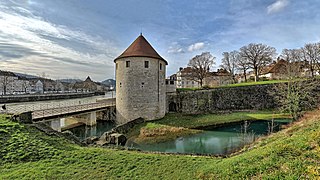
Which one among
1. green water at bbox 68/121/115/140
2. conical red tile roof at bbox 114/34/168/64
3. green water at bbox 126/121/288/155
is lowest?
green water at bbox 126/121/288/155

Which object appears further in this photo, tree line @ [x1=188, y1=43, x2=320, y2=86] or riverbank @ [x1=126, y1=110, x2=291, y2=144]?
tree line @ [x1=188, y1=43, x2=320, y2=86]

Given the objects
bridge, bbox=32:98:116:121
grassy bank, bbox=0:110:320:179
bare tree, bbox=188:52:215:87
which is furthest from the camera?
bare tree, bbox=188:52:215:87

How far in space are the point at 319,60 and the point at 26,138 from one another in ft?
186

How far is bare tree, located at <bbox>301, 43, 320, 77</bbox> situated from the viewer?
44.6m

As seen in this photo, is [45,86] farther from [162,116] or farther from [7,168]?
[7,168]

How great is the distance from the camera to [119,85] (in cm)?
2281

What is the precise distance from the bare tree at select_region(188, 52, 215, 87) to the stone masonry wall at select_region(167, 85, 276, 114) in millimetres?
10414

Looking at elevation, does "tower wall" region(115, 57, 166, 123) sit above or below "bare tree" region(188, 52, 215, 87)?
below

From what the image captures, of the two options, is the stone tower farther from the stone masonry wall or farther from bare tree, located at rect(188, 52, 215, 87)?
bare tree, located at rect(188, 52, 215, 87)

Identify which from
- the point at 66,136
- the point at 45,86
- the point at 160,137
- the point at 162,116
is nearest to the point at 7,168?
the point at 66,136

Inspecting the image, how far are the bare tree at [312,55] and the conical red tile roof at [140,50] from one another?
42.9 metres

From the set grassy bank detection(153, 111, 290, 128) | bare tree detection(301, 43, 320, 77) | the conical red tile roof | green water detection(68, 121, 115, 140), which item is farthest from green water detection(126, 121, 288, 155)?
bare tree detection(301, 43, 320, 77)

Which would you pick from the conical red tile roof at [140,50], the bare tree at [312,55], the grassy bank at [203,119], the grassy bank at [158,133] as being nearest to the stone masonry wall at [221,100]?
the grassy bank at [203,119]

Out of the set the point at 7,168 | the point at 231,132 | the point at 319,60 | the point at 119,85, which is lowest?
the point at 231,132
